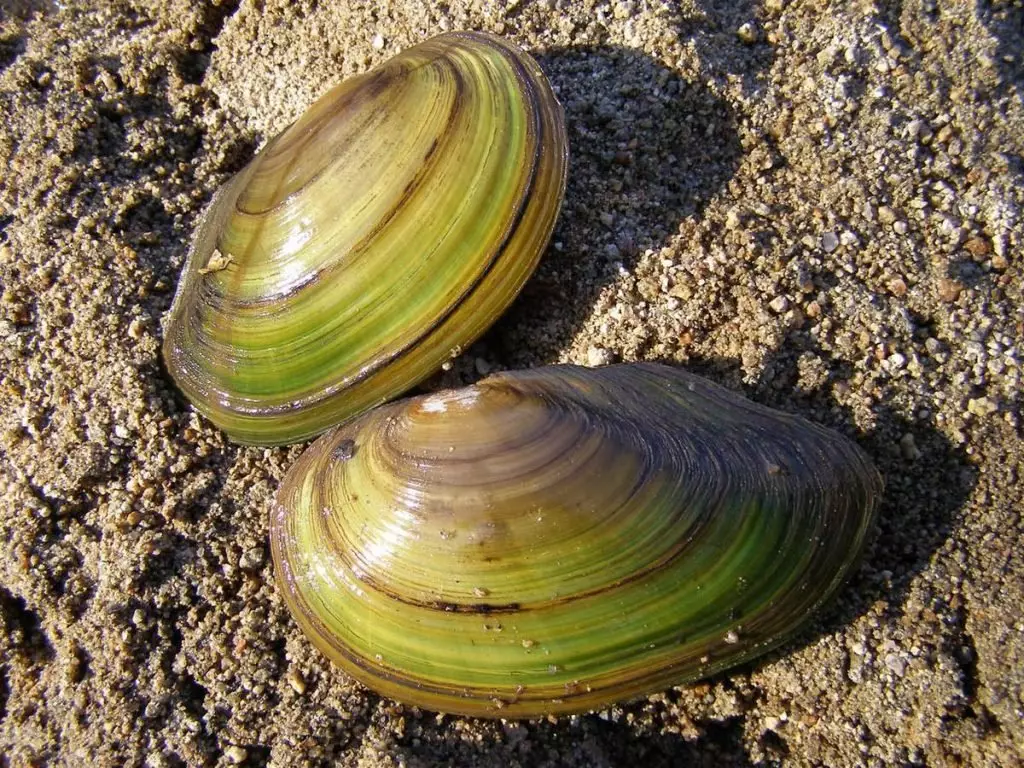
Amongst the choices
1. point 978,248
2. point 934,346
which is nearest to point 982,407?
point 934,346

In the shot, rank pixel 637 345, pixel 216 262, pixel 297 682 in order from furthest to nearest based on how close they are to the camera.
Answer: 1. pixel 216 262
2. pixel 637 345
3. pixel 297 682

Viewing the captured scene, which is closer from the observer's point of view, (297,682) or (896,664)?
(896,664)

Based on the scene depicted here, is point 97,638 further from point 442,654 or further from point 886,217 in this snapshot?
point 886,217

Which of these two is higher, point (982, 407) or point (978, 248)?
point (978, 248)

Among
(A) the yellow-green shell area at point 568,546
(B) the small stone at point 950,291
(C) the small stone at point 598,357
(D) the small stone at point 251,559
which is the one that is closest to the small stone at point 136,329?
(D) the small stone at point 251,559

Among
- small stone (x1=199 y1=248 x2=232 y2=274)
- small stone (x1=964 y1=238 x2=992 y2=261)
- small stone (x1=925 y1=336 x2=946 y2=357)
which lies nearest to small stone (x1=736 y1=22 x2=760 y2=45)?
small stone (x1=964 y1=238 x2=992 y2=261)

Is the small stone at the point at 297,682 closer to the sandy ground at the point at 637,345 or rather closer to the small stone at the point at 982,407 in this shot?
the sandy ground at the point at 637,345

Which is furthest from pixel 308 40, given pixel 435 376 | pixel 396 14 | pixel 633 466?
pixel 633 466

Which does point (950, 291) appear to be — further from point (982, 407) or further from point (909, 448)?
point (909, 448)
